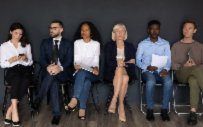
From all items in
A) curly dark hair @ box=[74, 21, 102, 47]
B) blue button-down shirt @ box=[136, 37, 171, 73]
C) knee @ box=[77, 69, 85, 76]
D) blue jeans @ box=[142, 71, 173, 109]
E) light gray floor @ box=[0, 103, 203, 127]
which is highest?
curly dark hair @ box=[74, 21, 102, 47]

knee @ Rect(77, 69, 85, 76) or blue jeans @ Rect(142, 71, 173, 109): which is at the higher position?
knee @ Rect(77, 69, 85, 76)

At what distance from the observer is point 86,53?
3832 millimetres

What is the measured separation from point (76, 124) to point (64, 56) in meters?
1.25

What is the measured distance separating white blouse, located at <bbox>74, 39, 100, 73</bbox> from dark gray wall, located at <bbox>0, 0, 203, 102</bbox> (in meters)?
0.46

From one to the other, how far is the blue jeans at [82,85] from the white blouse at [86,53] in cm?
35

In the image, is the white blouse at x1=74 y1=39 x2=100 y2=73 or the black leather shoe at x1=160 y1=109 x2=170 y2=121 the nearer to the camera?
the black leather shoe at x1=160 y1=109 x2=170 y2=121

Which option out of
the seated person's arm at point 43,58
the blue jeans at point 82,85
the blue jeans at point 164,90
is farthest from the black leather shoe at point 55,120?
the blue jeans at point 164,90

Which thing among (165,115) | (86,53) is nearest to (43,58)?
(86,53)

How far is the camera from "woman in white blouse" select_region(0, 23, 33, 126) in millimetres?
3246

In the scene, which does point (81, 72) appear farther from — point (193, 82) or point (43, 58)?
point (193, 82)

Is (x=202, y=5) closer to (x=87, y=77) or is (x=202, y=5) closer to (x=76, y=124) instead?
(x=87, y=77)

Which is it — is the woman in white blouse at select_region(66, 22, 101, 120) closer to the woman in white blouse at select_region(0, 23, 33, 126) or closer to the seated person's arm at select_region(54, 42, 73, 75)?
the seated person's arm at select_region(54, 42, 73, 75)

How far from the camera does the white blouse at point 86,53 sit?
380 cm

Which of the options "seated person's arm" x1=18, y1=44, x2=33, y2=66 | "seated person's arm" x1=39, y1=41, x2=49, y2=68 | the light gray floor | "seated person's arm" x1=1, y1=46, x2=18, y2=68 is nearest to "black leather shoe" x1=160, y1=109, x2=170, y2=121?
the light gray floor
